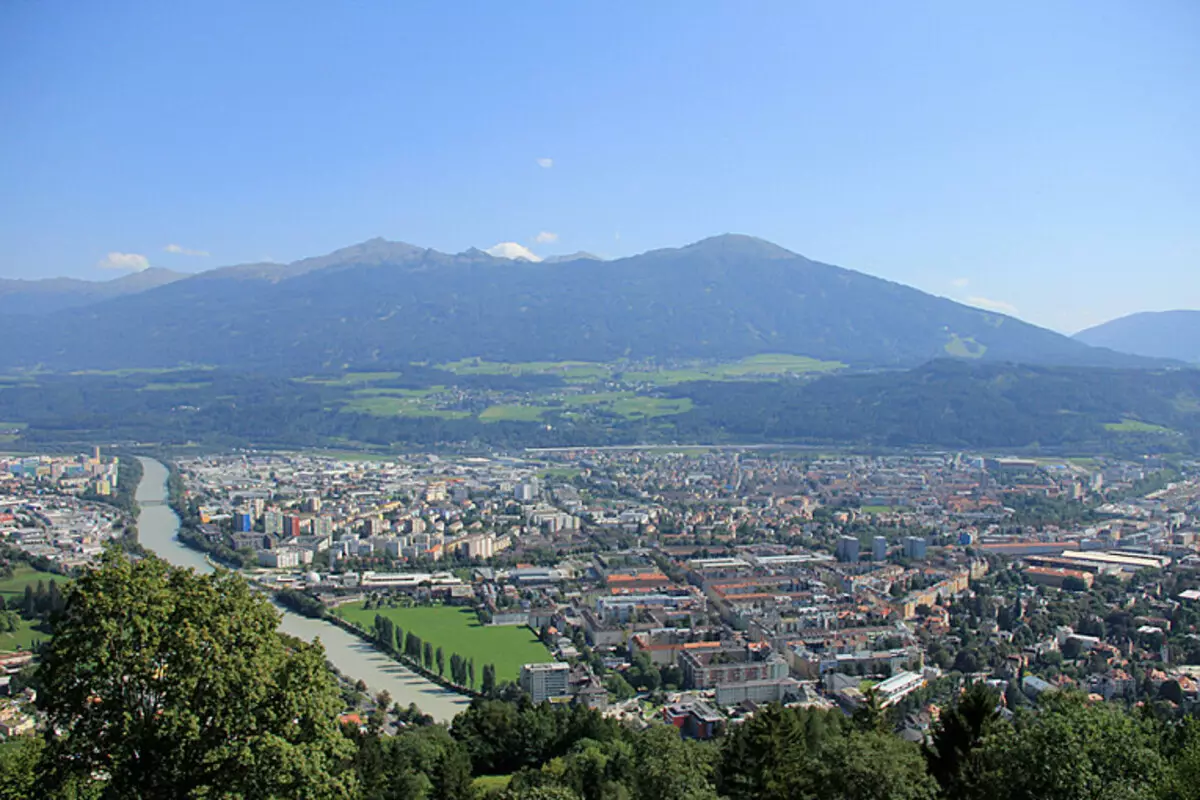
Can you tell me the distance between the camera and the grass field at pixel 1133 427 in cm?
5169

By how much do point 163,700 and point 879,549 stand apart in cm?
2236

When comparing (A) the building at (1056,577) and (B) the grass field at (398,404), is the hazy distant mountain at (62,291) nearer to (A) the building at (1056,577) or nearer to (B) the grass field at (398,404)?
(B) the grass field at (398,404)

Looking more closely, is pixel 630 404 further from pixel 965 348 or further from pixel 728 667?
pixel 728 667

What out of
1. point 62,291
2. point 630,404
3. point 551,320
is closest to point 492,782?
point 630,404

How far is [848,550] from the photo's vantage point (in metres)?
25.5

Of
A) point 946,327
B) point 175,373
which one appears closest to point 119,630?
point 175,373

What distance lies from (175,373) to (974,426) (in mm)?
56694

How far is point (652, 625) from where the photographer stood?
18.5 m

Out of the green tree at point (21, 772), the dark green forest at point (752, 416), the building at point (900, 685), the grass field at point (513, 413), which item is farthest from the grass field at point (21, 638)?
the grass field at point (513, 413)

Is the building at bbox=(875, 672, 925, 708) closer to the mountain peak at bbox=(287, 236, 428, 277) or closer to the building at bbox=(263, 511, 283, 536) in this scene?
the building at bbox=(263, 511, 283, 536)

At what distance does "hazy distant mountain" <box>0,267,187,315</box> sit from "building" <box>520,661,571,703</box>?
12578cm

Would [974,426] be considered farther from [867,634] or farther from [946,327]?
[946,327]

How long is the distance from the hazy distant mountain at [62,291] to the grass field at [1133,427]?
11317 centimetres

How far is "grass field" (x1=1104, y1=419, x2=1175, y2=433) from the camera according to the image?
51.7 meters
